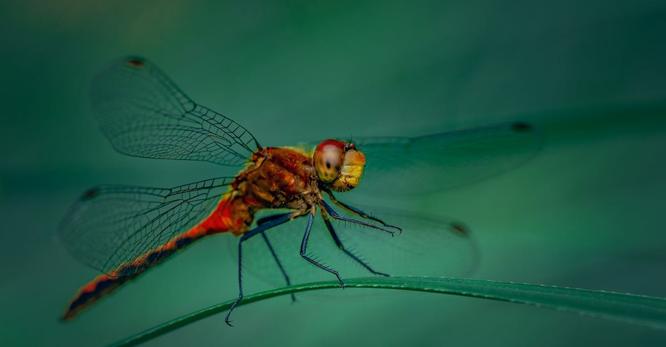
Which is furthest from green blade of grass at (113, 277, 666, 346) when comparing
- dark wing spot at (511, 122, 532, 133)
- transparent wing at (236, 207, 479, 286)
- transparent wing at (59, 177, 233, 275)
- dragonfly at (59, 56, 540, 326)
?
dark wing spot at (511, 122, 532, 133)

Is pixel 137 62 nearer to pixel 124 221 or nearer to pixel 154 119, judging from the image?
pixel 154 119

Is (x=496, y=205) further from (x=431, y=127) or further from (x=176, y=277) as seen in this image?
(x=176, y=277)

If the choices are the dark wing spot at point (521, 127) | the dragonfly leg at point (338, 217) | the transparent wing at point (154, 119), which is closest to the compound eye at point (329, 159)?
the dragonfly leg at point (338, 217)

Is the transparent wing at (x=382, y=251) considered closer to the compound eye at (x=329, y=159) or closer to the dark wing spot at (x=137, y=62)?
the compound eye at (x=329, y=159)

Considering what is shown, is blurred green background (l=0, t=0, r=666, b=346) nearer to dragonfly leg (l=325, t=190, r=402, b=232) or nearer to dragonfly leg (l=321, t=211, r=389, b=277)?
dragonfly leg (l=321, t=211, r=389, b=277)

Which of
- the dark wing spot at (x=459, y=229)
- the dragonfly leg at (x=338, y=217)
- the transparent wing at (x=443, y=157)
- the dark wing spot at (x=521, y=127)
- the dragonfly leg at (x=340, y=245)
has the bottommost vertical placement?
the dragonfly leg at (x=340, y=245)
